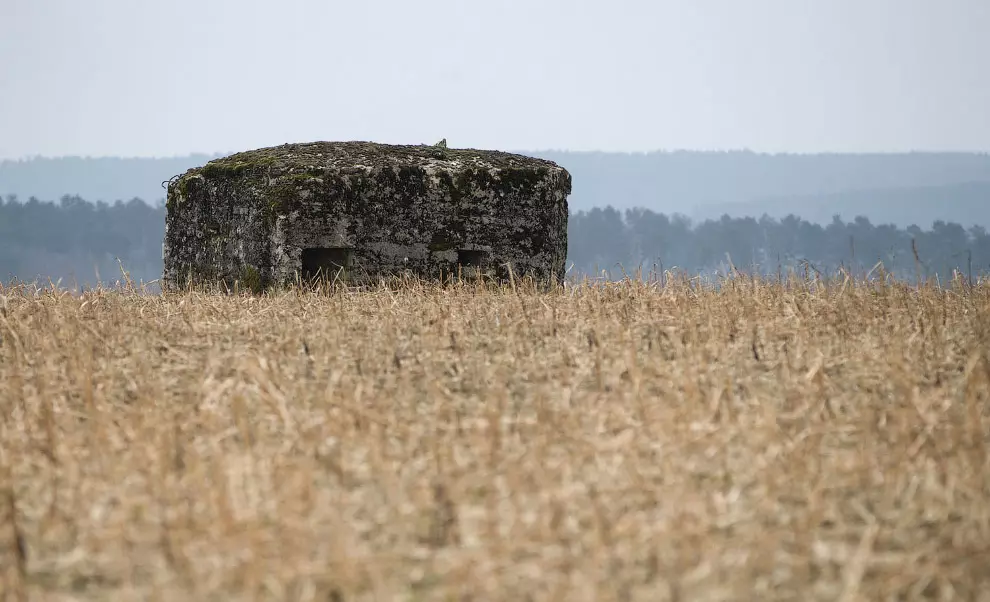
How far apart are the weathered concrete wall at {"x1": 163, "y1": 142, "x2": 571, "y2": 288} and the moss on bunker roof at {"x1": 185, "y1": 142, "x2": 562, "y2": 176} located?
0.05ft

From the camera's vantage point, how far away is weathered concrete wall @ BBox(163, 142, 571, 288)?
345 inches

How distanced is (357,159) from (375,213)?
0.58m

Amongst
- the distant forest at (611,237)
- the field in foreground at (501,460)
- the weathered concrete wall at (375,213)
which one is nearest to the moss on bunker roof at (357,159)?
the weathered concrete wall at (375,213)

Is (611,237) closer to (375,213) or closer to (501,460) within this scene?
(375,213)

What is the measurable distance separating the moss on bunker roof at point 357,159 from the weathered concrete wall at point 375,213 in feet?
0.05

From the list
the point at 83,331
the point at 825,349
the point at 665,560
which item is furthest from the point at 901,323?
the point at 83,331

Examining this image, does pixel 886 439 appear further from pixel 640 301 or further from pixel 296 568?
pixel 640 301

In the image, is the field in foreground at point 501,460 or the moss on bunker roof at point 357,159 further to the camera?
the moss on bunker roof at point 357,159

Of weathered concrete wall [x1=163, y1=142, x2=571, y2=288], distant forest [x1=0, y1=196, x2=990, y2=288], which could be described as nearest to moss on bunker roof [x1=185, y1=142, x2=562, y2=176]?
weathered concrete wall [x1=163, y1=142, x2=571, y2=288]

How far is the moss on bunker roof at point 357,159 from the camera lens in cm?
895

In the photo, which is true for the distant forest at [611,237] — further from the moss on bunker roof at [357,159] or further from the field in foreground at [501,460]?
the field in foreground at [501,460]

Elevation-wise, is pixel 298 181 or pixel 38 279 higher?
pixel 298 181

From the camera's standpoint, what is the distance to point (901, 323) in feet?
19.1

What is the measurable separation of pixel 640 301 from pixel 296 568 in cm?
450
